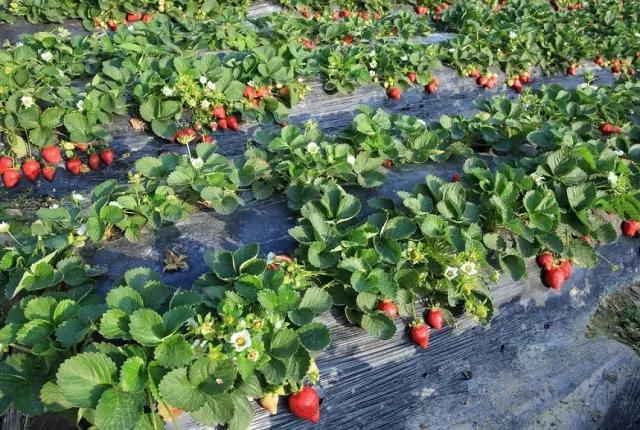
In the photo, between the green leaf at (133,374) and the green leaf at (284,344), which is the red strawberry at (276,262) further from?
the green leaf at (133,374)

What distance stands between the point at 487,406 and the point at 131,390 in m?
1.62

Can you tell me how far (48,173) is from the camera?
3.53m

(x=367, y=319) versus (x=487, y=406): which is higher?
(x=367, y=319)

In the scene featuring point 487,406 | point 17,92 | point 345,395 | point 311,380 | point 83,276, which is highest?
point 17,92

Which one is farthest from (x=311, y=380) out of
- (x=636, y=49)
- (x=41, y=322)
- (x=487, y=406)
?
(x=636, y=49)

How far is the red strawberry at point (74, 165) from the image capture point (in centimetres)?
359

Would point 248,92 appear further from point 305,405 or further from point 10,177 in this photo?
point 305,405

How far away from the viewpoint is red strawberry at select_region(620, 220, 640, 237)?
3.24 meters

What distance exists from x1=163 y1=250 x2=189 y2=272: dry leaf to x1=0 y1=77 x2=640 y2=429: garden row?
0.74 ft

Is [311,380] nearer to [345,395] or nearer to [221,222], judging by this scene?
[345,395]

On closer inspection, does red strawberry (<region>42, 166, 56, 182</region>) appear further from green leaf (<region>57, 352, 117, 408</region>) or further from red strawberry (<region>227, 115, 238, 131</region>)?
green leaf (<region>57, 352, 117, 408</region>)

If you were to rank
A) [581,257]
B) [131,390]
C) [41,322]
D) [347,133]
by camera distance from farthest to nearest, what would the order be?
[347,133]
[581,257]
[41,322]
[131,390]

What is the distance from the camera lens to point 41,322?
1.89 meters

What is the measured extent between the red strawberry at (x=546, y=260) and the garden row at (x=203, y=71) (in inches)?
95.3
